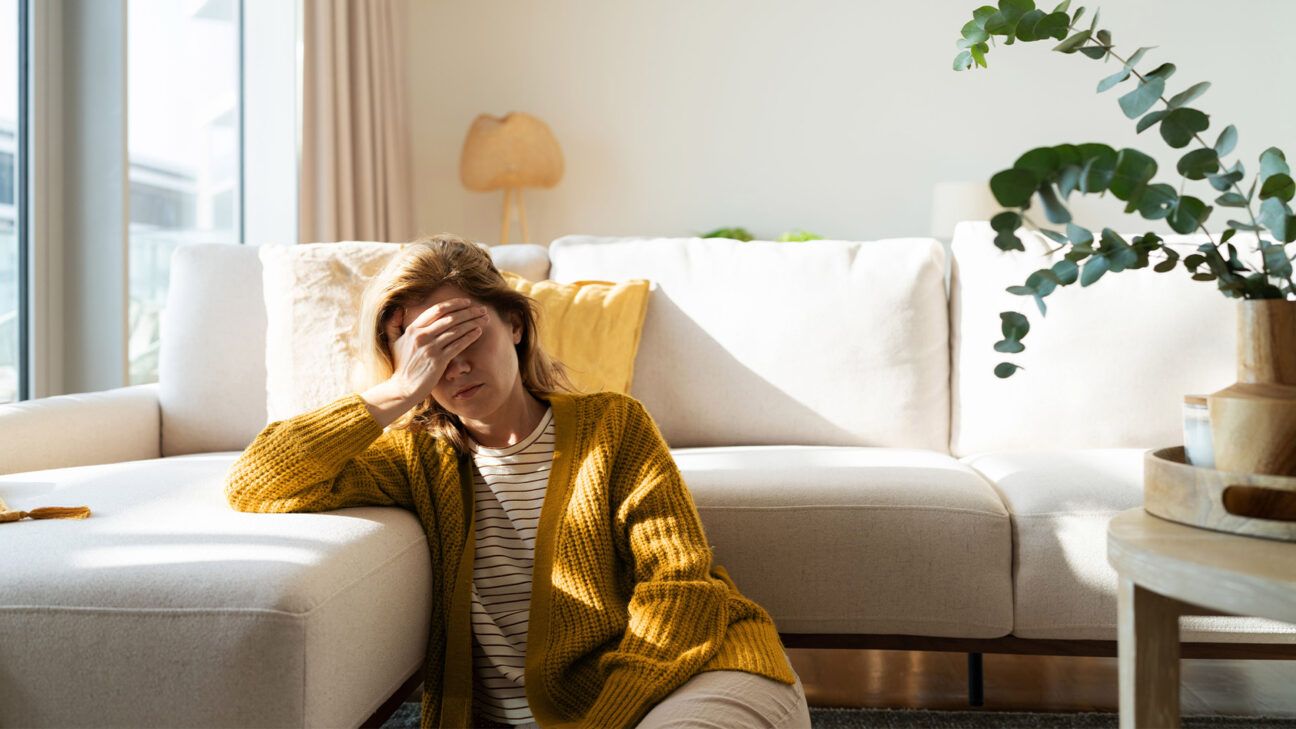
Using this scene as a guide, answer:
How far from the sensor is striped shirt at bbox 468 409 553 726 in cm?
131

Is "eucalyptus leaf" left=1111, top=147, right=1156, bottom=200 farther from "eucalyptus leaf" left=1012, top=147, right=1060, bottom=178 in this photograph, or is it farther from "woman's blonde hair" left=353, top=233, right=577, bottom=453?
"woman's blonde hair" left=353, top=233, right=577, bottom=453

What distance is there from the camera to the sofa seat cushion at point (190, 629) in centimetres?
97

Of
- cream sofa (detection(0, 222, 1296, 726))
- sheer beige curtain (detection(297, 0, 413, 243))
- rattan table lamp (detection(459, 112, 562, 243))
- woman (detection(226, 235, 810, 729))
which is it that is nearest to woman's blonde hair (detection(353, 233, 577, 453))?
woman (detection(226, 235, 810, 729))

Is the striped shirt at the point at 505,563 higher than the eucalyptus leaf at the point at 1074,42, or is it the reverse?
the eucalyptus leaf at the point at 1074,42

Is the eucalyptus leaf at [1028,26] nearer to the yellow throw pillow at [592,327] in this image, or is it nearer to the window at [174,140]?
the yellow throw pillow at [592,327]

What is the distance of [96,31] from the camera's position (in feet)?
9.09

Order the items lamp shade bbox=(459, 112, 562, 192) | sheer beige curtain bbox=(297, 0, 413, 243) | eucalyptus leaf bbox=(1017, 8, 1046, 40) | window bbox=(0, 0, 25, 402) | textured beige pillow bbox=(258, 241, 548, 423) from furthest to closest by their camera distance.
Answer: lamp shade bbox=(459, 112, 562, 192)
sheer beige curtain bbox=(297, 0, 413, 243)
window bbox=(0, 0, 25, 402)
textured beige pillow bbox=(258, 241, 548, 423)
eucalyptus leaf bbox=(1017, 8, 1046, 40)

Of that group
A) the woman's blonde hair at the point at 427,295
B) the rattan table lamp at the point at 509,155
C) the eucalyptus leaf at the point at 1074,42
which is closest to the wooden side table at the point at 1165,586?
the eucalyptus leaf at the point at 1074,42

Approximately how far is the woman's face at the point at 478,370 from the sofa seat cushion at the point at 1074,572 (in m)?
0.80

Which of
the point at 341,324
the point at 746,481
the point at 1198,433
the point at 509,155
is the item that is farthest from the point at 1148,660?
the point at 509,155

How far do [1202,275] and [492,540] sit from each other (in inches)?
33.6

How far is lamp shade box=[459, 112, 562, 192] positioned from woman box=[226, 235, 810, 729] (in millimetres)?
2835

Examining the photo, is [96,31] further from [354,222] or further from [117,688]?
[117,688]

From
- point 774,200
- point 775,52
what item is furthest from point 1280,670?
point 775,52
